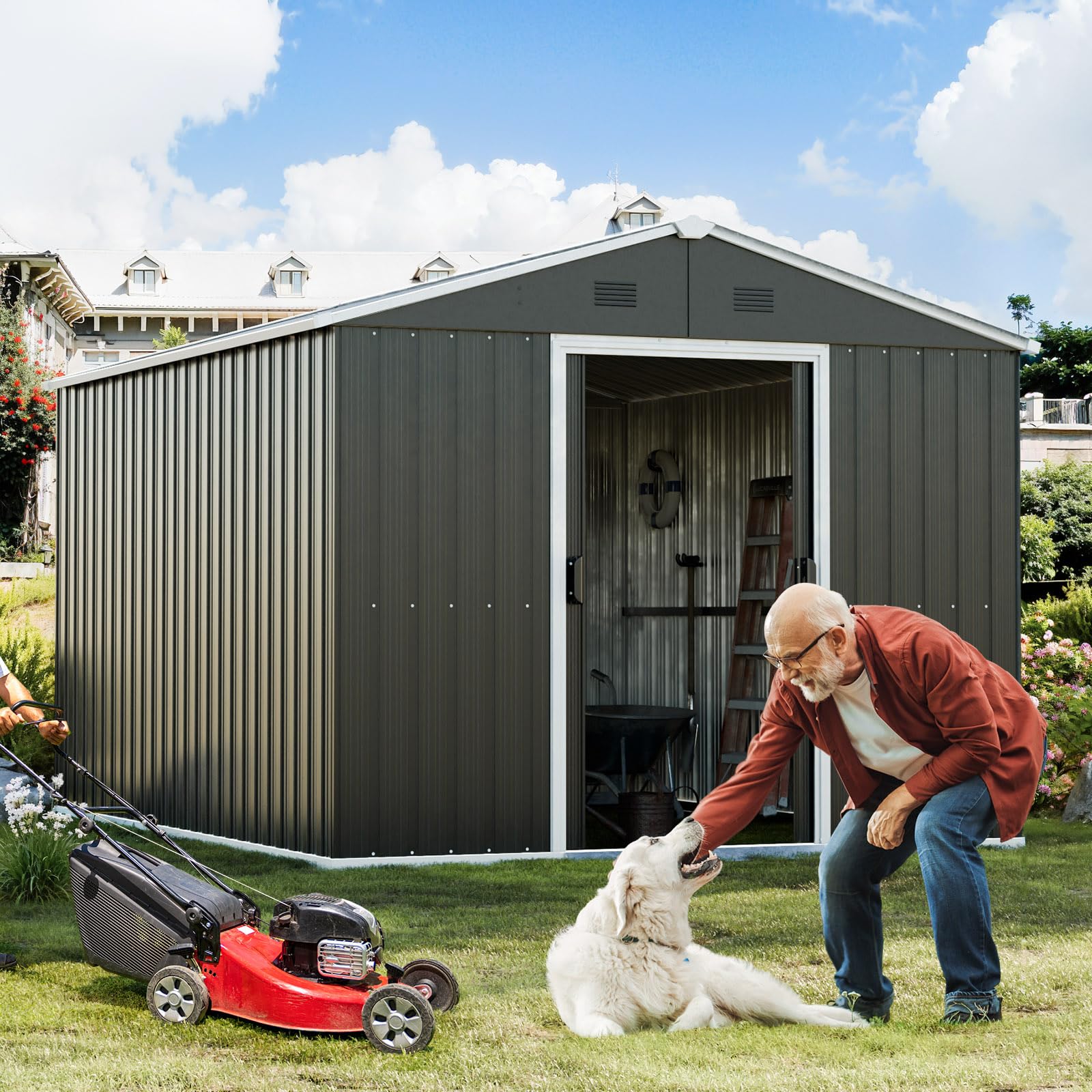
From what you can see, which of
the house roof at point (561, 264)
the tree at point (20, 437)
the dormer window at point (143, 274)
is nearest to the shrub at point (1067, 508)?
the tree at point (20, 437)

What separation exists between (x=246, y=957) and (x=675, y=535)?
22.4ft

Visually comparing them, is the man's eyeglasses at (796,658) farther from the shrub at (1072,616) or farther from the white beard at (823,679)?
the shrub at (1072,616)

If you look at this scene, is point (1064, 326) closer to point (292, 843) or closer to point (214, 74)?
point (214, 74)

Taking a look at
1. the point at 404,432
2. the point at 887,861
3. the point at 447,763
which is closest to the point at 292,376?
the point at 404,432

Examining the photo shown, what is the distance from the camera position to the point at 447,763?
26.6ft

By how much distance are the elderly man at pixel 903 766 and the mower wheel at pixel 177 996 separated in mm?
1701

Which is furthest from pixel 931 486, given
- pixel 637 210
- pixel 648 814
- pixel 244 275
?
pixel 244 275

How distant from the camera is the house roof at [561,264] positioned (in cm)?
799

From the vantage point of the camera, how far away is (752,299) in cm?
856

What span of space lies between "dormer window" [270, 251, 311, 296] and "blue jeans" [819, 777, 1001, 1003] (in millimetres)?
42524

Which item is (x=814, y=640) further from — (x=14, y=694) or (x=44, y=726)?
(x=14, y=694)

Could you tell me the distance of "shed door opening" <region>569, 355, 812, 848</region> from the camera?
1011 cm

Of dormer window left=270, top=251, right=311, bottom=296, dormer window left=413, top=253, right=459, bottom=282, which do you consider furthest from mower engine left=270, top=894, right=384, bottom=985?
dormer window left=270, top=251, right=311, bottom=296

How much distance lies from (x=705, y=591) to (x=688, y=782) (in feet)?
4.50
